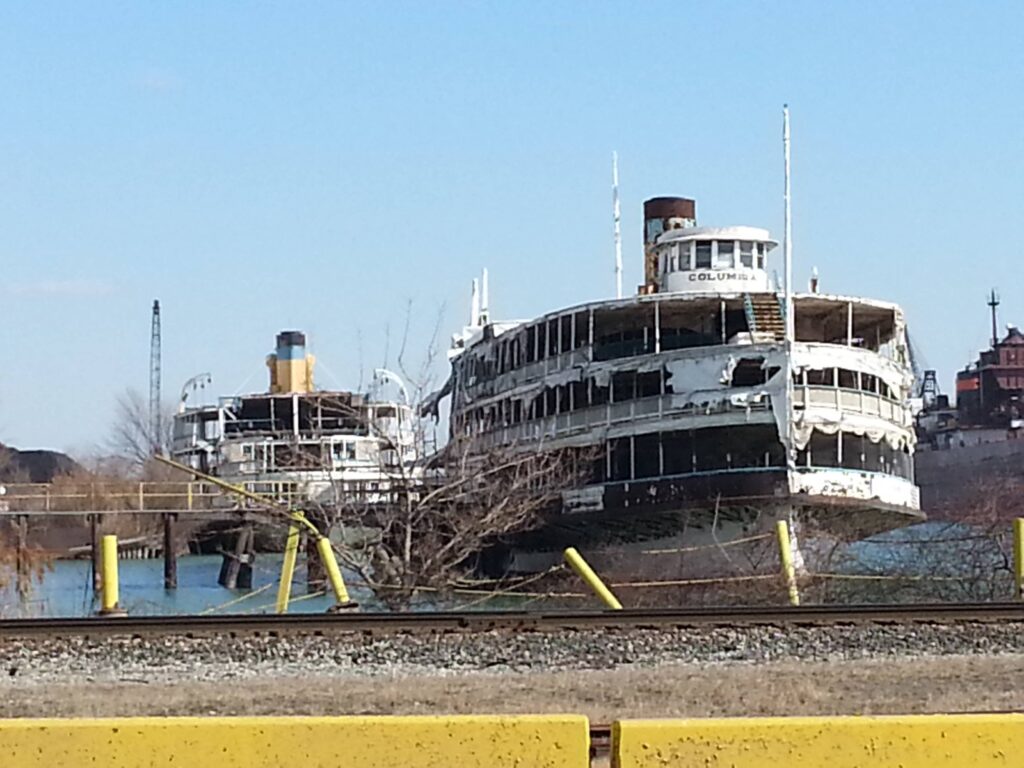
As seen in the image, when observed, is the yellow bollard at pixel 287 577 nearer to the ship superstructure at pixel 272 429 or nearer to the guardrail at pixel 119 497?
the ship superstructure at pixel 272 429

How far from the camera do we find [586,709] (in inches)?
428

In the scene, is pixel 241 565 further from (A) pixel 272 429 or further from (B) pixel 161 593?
(A) pixel 272 429

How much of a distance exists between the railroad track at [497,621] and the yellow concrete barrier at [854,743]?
8.16 metres

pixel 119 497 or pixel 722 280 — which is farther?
pixel 119 497

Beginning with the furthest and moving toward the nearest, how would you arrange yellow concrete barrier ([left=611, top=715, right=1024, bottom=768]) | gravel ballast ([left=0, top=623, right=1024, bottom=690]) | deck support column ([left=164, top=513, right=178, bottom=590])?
deck support column ([left=164, top=513, right=178, bottom=590])
gravel ballast ([left=0, top=623, right=1024, bottom=690])
yellow concrete barrier ([left=611, top=715, right=1024, bottom=768])

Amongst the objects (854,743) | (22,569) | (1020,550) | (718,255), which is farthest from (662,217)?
(854,743)

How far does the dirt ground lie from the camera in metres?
10.8

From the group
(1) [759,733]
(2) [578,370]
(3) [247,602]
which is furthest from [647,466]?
(1) [759,733]

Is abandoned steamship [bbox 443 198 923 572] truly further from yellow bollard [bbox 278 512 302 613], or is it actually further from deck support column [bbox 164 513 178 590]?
yellow bollard [bbox 278 512 302 613]

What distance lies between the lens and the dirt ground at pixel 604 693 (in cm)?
1084

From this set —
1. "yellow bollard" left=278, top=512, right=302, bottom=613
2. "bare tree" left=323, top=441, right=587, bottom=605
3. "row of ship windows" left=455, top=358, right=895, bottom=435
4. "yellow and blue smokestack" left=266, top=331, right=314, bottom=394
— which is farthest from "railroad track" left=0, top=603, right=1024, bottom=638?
"yellow and blue smokestack" left=266, top=331, right=314, bottom=394

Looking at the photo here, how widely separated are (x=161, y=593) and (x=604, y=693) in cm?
2989

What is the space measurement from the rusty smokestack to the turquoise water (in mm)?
14479

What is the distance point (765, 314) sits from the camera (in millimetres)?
36094
